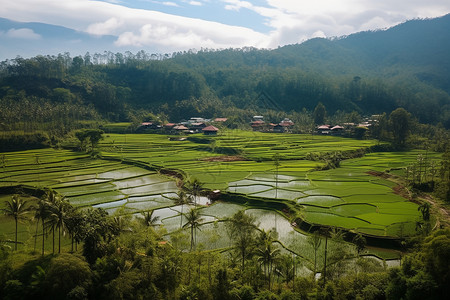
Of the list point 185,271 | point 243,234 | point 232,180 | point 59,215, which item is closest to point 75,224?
point 59,215

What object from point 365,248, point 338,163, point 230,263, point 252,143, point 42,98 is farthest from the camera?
point 42,98

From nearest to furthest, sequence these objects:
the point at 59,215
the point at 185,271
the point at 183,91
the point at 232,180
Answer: the point at 59,215 → the point at 185,271 → the point at 232,180 → the point at 183,91

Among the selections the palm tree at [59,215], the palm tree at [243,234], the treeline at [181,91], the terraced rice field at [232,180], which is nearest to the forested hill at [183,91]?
the treeline at [181,91]

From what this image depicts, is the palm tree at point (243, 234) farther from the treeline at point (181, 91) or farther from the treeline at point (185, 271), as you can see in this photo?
the treeline at point (181, 91)

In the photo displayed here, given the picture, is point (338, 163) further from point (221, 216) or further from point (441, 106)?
point (441, 106)

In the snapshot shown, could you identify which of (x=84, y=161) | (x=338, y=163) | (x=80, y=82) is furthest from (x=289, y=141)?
(x=80, y=82)

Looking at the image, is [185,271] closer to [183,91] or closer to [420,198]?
[420,198]

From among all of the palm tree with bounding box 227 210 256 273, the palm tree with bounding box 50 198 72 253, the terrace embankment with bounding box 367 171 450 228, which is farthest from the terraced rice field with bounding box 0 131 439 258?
the palm tree with bounding box 50 198 72 253
